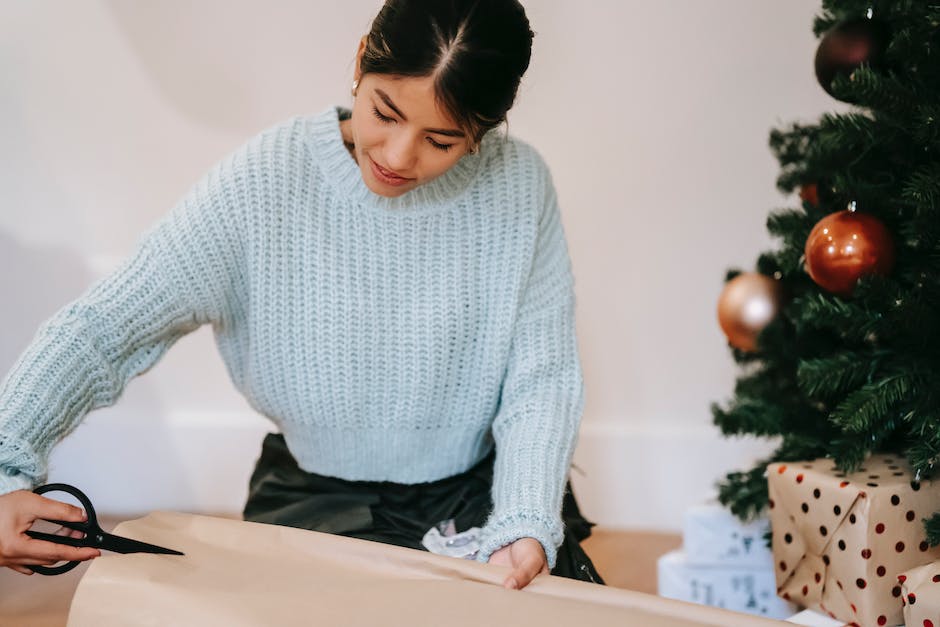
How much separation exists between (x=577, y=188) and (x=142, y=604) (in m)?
1.46

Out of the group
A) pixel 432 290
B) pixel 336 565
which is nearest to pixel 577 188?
pixel 432 290

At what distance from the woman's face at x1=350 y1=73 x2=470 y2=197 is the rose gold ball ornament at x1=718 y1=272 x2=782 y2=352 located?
68 cm

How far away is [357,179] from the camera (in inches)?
41.2

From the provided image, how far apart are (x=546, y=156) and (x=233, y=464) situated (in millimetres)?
1007

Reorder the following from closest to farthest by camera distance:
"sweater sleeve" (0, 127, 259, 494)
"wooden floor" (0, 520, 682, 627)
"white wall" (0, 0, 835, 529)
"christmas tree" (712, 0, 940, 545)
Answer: "sweater sleeve" (0, 127, 259, 494), "christmas tree" (712, 0, 940, 545), "wooden floor" (0, 520, 682, 627), "white wall" (0, 0, 835, 529)

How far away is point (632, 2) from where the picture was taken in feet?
6.25

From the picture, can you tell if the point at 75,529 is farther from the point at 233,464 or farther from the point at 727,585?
the point at 233,464

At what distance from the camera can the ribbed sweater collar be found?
105cm

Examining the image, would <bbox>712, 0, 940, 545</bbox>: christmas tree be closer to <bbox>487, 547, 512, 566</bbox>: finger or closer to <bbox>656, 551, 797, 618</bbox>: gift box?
<bbox>656, 551, 797, 618</bbox>: gift box

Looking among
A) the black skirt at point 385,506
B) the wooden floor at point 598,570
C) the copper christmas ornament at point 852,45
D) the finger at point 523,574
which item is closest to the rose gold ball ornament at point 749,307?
the copper christmas ornament at point 852,45

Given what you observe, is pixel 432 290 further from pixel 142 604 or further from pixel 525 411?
pixel 142 604

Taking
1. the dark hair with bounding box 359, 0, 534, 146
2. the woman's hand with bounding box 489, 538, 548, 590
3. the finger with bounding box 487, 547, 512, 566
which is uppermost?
the dark hair with bounding box 359, 0, 534, 146

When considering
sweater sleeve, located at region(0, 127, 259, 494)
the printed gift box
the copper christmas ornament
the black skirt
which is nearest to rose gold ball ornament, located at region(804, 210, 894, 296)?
the copper christmas ornament

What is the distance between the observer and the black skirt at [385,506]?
1.05 m
